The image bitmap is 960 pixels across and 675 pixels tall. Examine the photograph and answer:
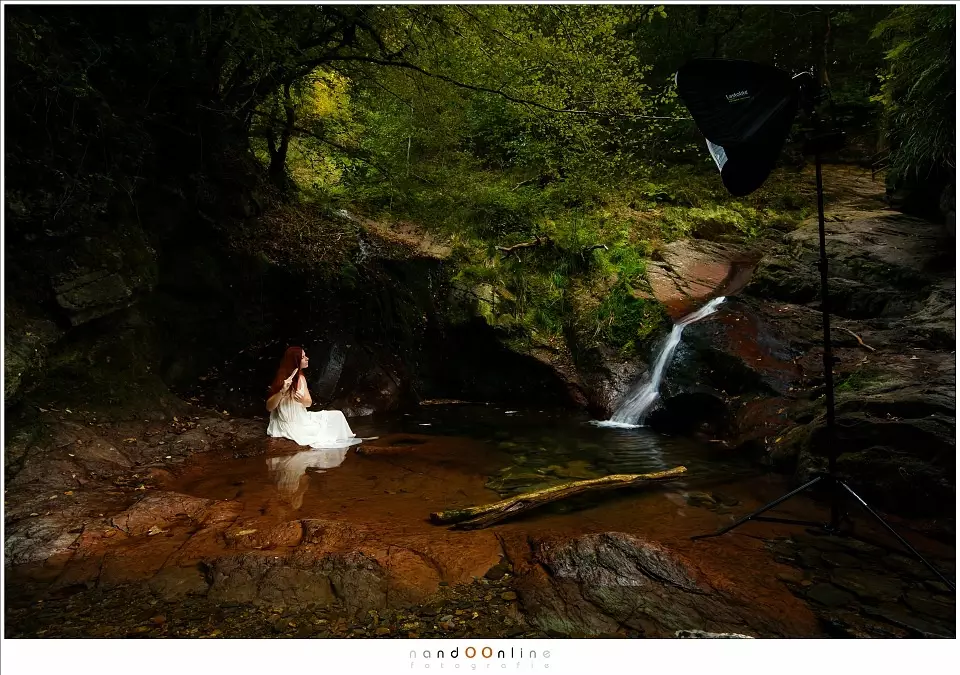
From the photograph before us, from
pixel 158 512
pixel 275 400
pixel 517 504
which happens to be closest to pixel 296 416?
pixel 275 400

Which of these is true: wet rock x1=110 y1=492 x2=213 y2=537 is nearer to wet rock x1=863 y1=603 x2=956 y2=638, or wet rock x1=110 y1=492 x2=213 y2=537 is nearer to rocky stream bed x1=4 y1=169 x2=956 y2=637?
Answer: rocky stream bed x1=4 y1=169 x2=956 y2=637

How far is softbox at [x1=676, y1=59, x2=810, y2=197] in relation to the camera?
9.99 feet

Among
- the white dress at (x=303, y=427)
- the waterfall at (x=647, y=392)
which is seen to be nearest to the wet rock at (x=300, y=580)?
the white dress at (x=303, y=427)

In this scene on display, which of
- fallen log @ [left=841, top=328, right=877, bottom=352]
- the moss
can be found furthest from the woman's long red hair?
fallen log @ [left=841, top=328, right=877, bottom=352]

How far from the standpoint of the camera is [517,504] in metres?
4.04

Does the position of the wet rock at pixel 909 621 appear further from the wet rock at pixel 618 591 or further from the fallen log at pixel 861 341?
the fallen log at pixel 861 341

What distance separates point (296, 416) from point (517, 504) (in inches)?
140

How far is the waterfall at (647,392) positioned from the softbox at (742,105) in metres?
5.32

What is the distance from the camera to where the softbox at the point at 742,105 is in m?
3.04

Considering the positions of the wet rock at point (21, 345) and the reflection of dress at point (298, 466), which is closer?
the wet rock at point (21, 345)

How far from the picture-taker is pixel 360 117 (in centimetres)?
928

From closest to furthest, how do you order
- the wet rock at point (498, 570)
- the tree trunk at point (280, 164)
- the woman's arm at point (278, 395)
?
the wet rock at point (498, 570) → the woman's arm at point (278, 395) → the tree trunk at point (280, 164)

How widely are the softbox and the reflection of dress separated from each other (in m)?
4.22

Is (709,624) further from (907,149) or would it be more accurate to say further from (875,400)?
(907,149)
